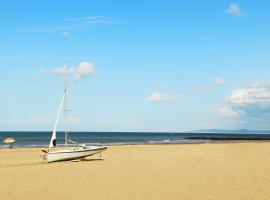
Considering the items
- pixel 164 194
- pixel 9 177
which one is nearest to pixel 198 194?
pixel 164 194

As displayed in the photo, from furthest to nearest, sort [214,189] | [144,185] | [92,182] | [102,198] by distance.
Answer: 1. [92,182]
2. [144,185]
3. [214,189]
4. [102,198]

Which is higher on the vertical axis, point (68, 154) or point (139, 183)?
point (68, 154)

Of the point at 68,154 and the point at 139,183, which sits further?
the point at 68,154

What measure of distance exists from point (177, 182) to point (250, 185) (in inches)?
146

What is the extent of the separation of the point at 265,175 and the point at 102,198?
10828 mm

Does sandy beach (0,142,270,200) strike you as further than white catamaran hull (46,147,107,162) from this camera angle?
No

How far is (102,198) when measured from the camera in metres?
18.0

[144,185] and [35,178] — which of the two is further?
[35,178]

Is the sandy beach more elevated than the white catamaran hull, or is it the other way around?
the white catamaran hull

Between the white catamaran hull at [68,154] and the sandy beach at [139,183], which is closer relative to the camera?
the sandy beach at [139,183]

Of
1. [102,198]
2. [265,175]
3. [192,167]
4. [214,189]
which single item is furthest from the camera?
[192,167]

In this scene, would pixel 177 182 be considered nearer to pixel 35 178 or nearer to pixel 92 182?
pixel 92 182

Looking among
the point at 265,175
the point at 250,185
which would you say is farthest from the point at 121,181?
the point at 265,175

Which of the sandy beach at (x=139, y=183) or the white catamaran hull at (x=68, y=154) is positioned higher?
the white catamaran hull at (x=68, y=154)
